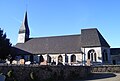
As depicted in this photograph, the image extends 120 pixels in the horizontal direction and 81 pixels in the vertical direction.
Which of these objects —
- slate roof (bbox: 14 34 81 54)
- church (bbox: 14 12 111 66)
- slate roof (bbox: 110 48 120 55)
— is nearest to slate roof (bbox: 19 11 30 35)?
church (bbox: 14 12 111 66)

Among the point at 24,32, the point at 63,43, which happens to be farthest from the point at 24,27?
the point at 63,43

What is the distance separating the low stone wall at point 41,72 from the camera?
19.8m

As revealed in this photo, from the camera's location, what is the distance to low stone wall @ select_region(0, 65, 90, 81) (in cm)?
1978

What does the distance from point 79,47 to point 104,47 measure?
20.0 feet

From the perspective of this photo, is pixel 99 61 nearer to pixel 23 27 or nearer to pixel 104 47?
pixel 104 47

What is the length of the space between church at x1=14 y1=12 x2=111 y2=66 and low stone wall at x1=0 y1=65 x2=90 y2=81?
19599 millimetres

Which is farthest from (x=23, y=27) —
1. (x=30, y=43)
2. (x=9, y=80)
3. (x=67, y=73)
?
(x=9, y=80)

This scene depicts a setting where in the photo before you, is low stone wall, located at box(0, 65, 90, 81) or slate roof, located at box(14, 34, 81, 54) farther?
slate roof, located at box(14, 34, 81, 54)

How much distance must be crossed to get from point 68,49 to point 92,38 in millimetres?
6552

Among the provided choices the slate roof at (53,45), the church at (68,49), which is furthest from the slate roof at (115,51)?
the slate roof at (53,45)

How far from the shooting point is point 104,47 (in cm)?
5097

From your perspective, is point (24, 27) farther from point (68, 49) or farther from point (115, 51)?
point (115, 51)

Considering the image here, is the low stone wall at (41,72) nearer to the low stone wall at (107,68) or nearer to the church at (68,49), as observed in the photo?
the low stone wall at (107,68)

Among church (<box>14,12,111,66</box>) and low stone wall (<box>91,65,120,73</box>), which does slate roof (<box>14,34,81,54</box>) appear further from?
low stone wall (<box>91,65,120,73</box>)
